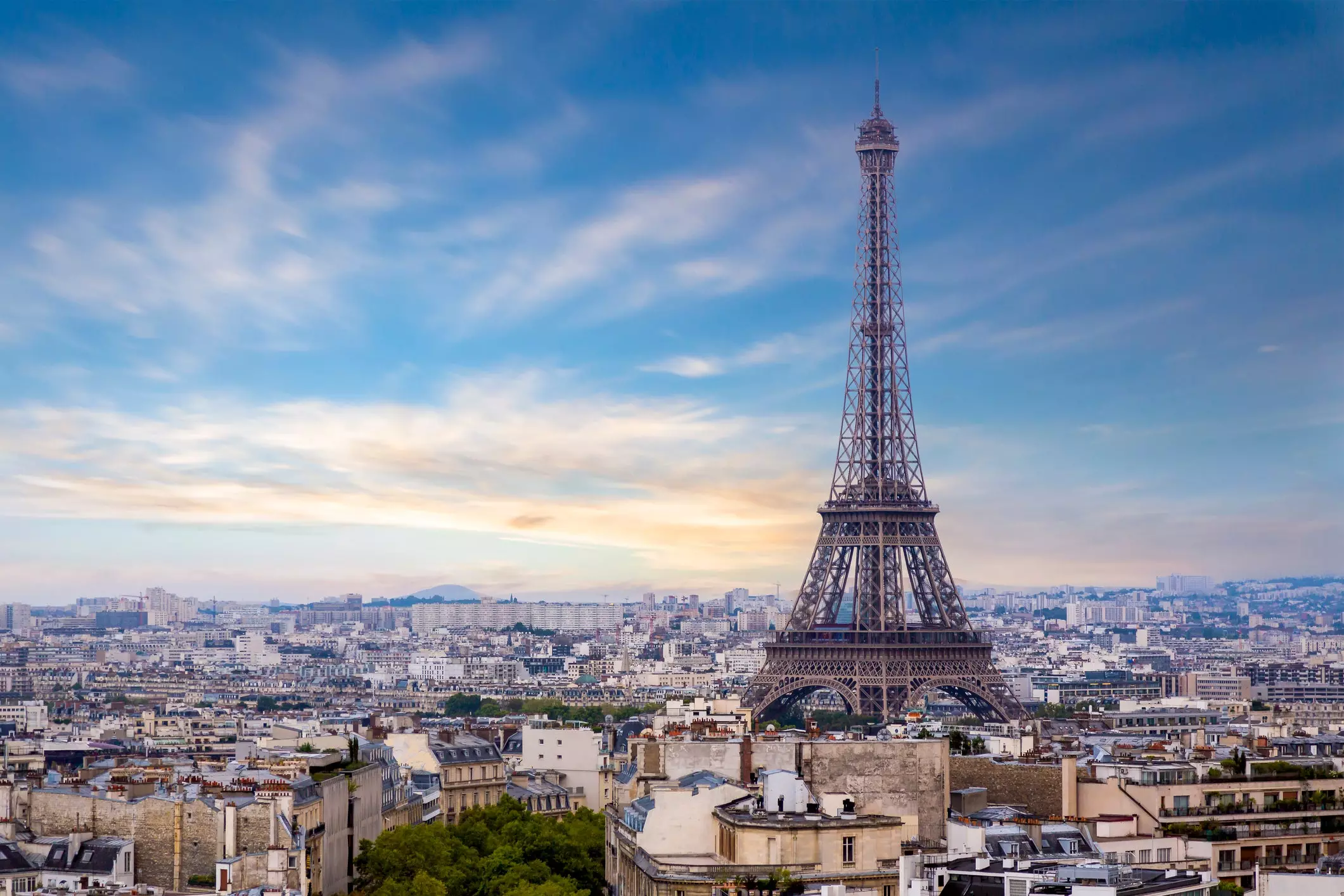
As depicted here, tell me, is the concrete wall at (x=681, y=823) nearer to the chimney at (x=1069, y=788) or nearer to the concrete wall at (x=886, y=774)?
the concrete wall at (x=886, y=774)

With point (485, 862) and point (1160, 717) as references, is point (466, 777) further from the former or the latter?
point (1160, 717)

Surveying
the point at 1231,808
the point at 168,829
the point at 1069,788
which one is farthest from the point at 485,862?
the point at 1231,808

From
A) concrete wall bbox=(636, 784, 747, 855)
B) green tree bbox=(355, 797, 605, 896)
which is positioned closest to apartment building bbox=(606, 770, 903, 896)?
concrete wall bbox=(636, 784, 747, 855)

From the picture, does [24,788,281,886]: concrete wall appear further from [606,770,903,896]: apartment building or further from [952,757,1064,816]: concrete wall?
[952,757,1064,816]: concrete wall

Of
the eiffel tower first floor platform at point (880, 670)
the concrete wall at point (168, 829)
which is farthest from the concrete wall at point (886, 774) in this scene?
the eiffel tower first floor platform at point (880, 670)

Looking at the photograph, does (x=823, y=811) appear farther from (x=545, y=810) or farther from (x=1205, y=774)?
(x=545, y=810)
